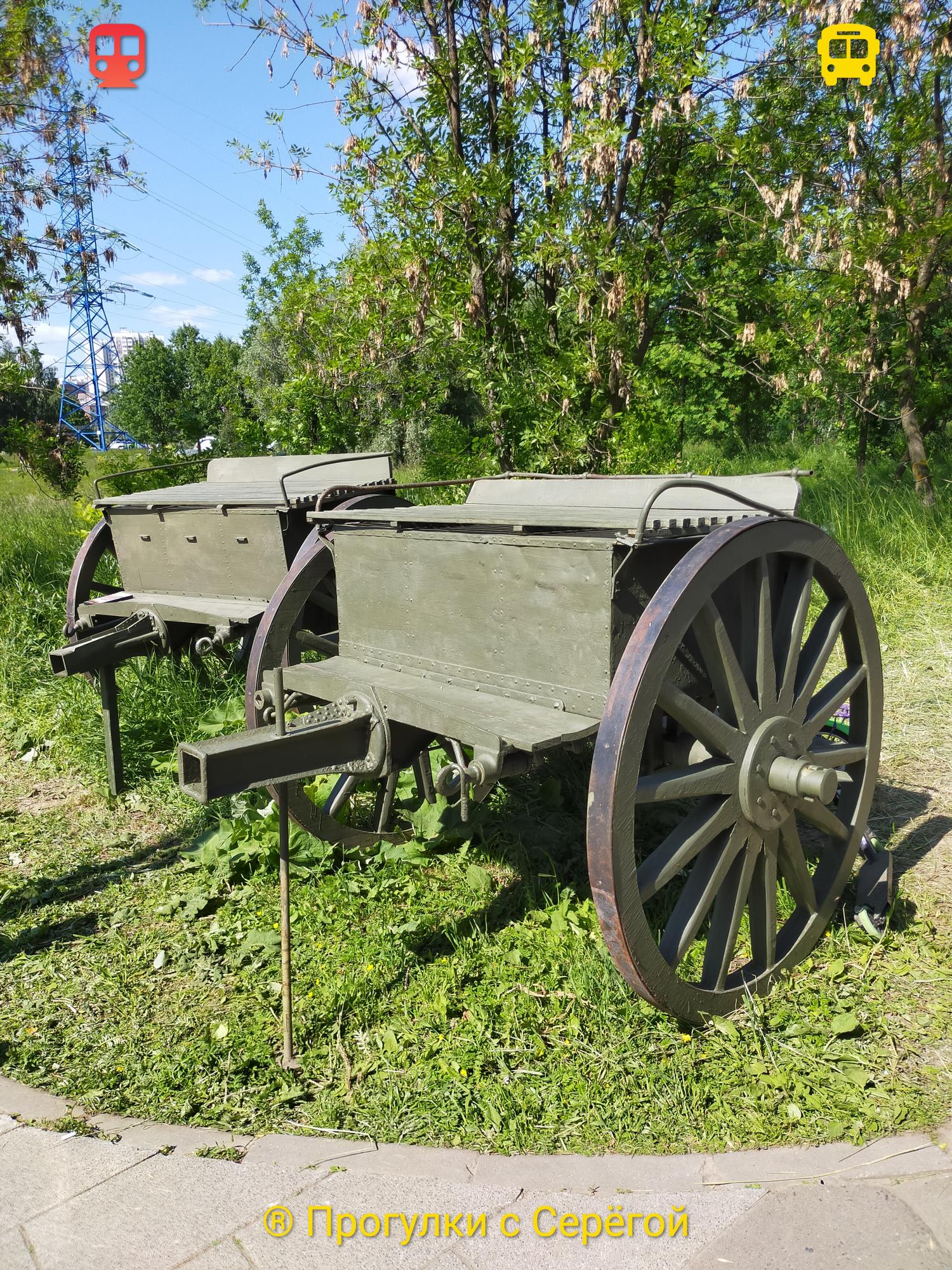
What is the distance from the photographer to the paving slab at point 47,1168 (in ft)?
7.51

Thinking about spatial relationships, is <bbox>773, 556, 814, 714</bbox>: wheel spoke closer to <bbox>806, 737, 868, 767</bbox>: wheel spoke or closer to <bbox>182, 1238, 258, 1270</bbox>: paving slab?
<bbox>806, 737, 868, 767</bbox>: wheel spoke

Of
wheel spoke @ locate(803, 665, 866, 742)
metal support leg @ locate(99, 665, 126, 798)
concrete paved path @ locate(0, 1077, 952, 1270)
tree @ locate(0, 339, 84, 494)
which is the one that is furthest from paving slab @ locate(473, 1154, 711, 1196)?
tree @ locate(0, 339, 84, 494)

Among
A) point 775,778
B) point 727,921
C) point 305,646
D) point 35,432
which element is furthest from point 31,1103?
point 35,432

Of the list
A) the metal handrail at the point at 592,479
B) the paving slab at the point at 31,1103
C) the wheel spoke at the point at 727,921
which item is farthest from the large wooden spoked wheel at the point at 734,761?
the paving slab at the point at 31,1103

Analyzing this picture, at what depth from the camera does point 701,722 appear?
2531 millimetres

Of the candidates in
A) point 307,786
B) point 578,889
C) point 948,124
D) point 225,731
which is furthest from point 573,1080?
point 948,124

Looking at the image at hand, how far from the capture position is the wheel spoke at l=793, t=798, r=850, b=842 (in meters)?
2.86

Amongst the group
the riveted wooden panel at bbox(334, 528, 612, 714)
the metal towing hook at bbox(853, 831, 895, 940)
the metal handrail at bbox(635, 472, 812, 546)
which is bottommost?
the metal towing hook at bbox(853, 831, 895, 940)

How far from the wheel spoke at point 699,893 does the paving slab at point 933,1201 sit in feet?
2.44

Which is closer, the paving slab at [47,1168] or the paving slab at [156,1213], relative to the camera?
the paving slab at [156,1213]

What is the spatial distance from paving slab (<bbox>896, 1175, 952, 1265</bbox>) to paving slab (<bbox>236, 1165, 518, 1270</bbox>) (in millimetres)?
951

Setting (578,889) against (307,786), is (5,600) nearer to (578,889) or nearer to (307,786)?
(307,786)

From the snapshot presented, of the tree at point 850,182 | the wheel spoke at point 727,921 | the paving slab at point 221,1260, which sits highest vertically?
the tree at point 850,182

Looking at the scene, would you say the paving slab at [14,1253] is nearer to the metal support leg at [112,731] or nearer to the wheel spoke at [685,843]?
the wheel spoke at [685,843]
